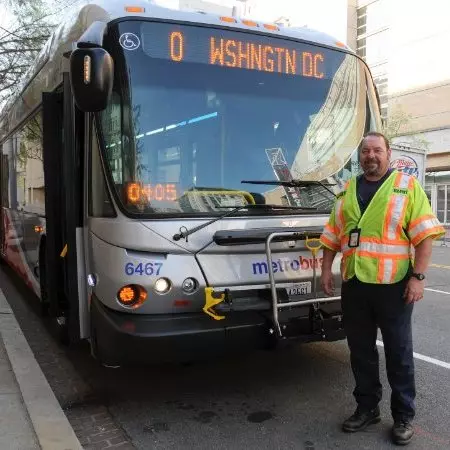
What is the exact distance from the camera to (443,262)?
15.3 meters

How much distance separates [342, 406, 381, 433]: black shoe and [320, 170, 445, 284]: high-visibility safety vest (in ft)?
3.23

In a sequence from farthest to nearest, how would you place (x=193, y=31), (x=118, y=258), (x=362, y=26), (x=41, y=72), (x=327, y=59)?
(x=362, y=26) < (x=41, y=72) < (x=327, y=59) < (x=193, y=31) < (x=118, y=258)

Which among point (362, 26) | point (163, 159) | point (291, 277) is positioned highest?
point (362, 26)

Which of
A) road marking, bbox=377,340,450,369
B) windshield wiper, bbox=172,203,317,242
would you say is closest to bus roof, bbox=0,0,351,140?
windshield wiper, bbox=172,203,317,242

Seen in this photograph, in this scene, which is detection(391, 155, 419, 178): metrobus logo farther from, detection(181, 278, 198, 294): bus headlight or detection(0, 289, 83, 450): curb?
detection(181, 278, 198, 294): bus headlight

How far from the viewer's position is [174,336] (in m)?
3.62

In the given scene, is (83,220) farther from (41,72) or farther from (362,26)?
(362,26)

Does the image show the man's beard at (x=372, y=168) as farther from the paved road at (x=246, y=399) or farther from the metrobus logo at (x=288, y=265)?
the paved road at (x=246, y=399)

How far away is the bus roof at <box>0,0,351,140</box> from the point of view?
12.9ft

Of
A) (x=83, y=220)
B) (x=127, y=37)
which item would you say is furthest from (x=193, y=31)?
(x=83, y=220)

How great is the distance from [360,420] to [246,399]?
3.19 ft

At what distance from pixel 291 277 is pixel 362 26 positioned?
3816 cm

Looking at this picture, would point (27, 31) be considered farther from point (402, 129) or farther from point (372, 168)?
point (402, 129)

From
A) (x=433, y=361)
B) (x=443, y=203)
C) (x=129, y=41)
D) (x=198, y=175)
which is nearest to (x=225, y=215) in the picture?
(x=198, y=175)
